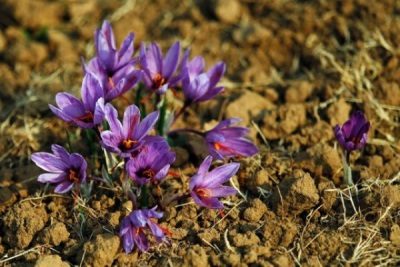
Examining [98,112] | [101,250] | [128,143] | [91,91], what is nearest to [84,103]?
[91,91]

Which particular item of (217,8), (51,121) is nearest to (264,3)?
(217,8)

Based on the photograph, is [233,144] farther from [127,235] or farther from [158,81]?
[127,235]

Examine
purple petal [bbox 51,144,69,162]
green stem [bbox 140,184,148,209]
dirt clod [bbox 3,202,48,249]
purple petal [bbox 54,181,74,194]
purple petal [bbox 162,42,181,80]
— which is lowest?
dirt clod [bbox 3,202,48,249]

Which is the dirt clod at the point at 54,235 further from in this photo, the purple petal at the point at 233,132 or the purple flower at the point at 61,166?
the purple petal at the point at 233,132

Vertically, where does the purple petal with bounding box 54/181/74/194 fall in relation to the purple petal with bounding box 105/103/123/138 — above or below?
below

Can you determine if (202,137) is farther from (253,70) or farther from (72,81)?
(72,81)

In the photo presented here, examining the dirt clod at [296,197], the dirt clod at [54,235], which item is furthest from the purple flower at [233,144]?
the dirt clod at [54,235]

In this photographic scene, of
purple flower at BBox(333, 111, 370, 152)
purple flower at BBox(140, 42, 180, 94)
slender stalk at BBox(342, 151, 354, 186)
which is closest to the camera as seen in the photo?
purple flower at BBox(333, 111, 370, 152)

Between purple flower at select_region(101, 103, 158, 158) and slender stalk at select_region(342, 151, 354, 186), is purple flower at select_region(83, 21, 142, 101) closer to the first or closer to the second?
purple flower at select_region(101, 103, 158, 158)

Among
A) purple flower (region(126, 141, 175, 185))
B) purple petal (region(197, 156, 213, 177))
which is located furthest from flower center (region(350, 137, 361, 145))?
purple flower (region(126, 141, 175, 185))
